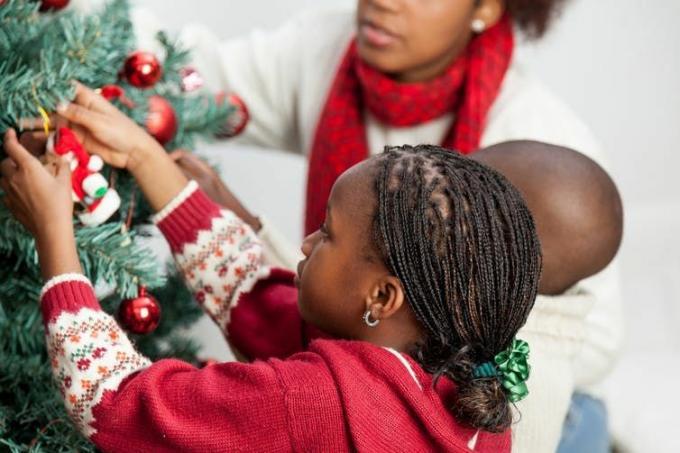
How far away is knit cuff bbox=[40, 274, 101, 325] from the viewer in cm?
82

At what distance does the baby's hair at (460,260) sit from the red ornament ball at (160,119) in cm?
27

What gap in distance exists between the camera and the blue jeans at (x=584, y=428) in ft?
4.00

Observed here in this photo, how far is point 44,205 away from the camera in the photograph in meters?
0.83

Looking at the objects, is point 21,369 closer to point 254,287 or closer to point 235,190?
point 254,287

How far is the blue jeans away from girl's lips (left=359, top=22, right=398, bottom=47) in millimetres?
503

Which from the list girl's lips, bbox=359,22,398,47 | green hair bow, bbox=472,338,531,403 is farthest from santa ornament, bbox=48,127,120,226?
girl's lips, bbox=359,22,398,47

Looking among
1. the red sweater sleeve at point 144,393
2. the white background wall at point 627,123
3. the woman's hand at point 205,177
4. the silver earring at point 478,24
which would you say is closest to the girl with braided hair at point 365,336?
the red sweater sleeve at point 144,393

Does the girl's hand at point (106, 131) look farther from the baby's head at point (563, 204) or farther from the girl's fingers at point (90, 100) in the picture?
the baby's head at point (563, 204)

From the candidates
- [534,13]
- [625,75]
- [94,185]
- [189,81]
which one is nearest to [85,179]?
[94,185]

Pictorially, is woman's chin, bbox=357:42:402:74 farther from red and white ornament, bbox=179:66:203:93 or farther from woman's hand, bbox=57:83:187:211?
woman's hand, bbox=57:83:187:211

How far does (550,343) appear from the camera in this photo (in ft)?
3.34

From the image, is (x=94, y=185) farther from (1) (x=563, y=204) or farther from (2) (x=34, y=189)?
(1) (x=563, y=204)

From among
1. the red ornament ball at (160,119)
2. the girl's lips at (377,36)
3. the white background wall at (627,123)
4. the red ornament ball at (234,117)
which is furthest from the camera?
the white background wall at (627,123)

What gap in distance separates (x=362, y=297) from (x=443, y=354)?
0.08m
